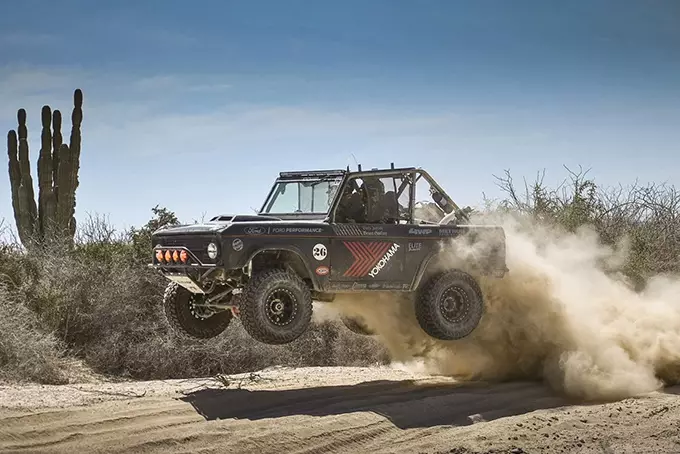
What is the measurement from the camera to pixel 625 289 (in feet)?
46.4

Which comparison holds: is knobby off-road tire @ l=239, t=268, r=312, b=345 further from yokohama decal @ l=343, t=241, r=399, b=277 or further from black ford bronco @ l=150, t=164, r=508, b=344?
yokohama decal @ l=343, t=241, r=399, b=277

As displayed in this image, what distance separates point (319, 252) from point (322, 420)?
2196 millimetres

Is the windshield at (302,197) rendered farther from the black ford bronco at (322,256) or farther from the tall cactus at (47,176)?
the tall cactus at (47,176)

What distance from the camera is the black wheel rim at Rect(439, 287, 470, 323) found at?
461 inches

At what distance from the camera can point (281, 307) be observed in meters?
10.3

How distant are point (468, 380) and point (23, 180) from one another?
13002 millimetres

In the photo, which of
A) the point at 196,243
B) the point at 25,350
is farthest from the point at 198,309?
the point at 25,350

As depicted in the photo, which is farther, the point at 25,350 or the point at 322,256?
the point at 25,350

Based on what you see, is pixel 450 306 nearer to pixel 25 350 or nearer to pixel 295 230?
pixel 295 230

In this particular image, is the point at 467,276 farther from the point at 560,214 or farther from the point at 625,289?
the point at 560,214

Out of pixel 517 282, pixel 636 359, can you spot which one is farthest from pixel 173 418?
pixel 636 359

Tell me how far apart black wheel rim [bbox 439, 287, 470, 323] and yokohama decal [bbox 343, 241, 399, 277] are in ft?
3.57

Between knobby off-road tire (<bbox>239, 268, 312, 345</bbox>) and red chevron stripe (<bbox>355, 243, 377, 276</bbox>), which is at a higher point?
red chevron stripe (<bbox>355, 243, 377, 276</bbox>)

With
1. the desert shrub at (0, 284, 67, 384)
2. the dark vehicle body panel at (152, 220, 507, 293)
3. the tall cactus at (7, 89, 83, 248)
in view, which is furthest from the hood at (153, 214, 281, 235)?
the tall cactus at (7, 89, 83, 248)
